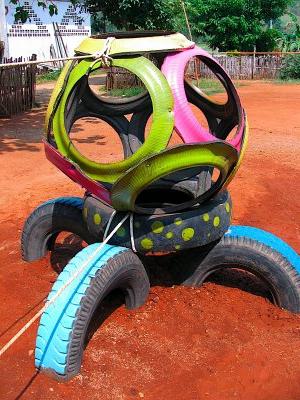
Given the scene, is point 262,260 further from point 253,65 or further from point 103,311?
point 253,65

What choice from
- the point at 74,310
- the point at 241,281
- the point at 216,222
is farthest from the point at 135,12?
the point at 74,310

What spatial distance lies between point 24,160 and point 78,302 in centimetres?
Answer: 576

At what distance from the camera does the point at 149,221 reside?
3.63m

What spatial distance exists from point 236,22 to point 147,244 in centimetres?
2571

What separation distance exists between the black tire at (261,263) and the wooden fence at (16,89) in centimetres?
1025

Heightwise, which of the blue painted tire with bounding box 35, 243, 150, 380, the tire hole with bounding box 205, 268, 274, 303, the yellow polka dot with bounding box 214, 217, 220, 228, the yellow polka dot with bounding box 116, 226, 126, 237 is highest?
the yellow polka dot with bounding box 214, 217, 220, 228

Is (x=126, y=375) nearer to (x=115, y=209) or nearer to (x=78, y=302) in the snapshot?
(x=78, y=302)

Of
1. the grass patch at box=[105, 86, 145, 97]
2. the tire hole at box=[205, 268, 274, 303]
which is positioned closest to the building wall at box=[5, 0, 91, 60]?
the grass patch at box=[105, 86, 145, 97]

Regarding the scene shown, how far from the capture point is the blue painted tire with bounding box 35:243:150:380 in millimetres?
3117

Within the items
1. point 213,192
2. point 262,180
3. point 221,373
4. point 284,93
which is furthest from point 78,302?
point 284,93

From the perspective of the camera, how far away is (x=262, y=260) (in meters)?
3.87

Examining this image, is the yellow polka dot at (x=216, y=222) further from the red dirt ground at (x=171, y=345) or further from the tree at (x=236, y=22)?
the tree at (x=236, y=22)

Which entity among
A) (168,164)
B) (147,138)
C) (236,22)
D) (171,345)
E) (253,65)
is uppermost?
(236,22)

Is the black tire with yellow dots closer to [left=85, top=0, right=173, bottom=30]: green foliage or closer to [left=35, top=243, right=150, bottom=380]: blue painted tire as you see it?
[left=35, top=243, right=150, bottom=380]: blue painted tire
